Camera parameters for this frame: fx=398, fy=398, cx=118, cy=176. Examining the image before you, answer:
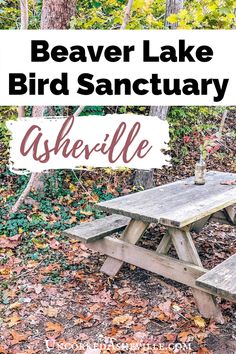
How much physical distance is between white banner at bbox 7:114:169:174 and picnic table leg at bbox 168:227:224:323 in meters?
2.32

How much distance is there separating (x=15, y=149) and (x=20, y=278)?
6.39ft

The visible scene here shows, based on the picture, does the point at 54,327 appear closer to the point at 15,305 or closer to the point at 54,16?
the point at 15,305

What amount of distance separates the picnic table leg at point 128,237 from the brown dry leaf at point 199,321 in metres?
0.86

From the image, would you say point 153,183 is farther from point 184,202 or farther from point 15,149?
point 184,202

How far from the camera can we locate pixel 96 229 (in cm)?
386

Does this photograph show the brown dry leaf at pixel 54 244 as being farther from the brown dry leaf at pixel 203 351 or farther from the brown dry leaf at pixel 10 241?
the brown dry leaf at pixel 203 351

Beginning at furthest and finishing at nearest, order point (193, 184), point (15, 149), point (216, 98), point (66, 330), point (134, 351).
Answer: point (216, 98) < point (15, 149) < point (193, 184) < point (66, 330) < point (134, 351)

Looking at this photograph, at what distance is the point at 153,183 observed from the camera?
634 centimetres

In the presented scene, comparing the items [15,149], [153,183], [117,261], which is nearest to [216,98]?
[153,183]

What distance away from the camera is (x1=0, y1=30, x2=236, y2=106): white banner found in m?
5.14

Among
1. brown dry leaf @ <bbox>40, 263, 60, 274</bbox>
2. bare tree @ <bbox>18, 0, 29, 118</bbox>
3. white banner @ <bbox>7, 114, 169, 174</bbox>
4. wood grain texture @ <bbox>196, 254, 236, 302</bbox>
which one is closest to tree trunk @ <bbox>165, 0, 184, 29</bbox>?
white banner @ <bbox>7, 114, 169, 174</bbox>

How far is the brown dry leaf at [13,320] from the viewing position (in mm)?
3156

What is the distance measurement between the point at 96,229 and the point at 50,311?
88 centimetres

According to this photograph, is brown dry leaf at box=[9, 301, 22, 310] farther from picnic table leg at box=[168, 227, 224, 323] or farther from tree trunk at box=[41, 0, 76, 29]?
tree trunk at box=[41, 0, 76, 29]
